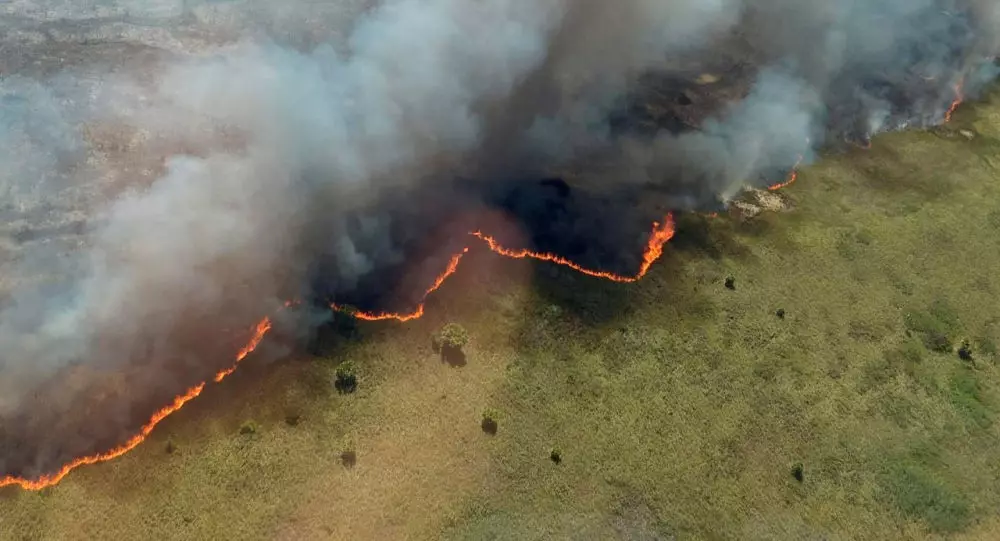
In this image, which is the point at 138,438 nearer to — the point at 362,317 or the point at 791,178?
the point at 362,317

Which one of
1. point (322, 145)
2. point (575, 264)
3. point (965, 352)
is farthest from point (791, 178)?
point (322, 145)

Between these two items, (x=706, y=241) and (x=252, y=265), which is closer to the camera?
(x=252, y=265)

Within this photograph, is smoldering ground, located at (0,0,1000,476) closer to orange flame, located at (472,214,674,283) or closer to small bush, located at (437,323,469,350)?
orange flame, located at (472,214,674,283)

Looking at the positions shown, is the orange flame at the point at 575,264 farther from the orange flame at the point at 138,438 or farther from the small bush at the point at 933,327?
the small bush at the point at 933,327

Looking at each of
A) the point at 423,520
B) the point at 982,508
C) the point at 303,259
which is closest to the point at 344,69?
the point at 303,259

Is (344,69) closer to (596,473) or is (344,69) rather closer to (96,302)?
(96,302)

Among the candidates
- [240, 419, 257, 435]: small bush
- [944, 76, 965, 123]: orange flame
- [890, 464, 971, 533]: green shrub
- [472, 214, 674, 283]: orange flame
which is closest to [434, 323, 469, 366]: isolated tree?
[472, 214, 674, 283]: orange flame
